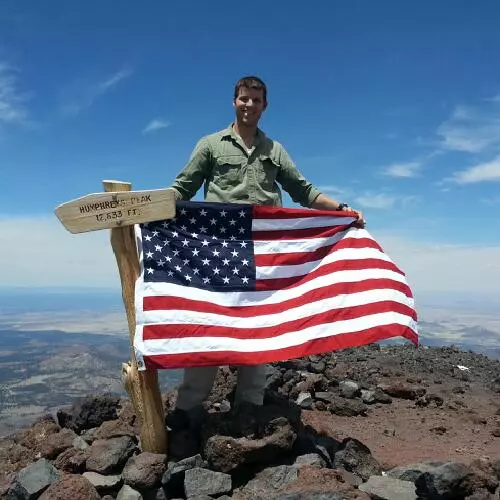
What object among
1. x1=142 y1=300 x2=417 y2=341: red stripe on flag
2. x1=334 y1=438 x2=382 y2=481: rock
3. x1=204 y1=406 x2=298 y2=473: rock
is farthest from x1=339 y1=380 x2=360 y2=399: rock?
x1=204 y1=406 x2=298 y2=473: rock

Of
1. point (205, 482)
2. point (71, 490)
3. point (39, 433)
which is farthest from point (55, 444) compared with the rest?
point (205, 482)

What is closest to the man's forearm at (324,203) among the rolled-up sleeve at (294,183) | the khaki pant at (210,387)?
the rolled-up sleeve at (294,183)

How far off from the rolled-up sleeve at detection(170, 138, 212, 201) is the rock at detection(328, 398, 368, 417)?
5659mm

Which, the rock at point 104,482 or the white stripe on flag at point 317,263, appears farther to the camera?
the white stripe on flag at point 317,263

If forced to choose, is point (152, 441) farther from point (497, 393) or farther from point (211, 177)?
point (497, 393)

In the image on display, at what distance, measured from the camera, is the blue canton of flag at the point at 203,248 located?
21.7 ft

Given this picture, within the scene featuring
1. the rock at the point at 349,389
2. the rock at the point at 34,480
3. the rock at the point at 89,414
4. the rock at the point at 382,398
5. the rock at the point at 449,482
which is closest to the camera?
the rock at the point at 449,482

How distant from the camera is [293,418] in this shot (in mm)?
6836

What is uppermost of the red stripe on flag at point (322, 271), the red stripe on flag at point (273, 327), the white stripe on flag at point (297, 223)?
the white stripe on flag at point (297, 223)

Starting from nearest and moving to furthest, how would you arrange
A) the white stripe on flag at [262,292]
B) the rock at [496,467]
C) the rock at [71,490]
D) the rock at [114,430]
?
the rock at [71,490], the white stripe on flag at [262,292], the rock at [496,467], the rock at [114,430]

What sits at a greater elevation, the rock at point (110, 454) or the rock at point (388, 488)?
the rock at point (110, 454)

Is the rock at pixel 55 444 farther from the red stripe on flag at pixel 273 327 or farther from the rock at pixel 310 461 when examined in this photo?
the rock at pixel 310 461

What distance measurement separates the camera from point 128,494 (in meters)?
6.10

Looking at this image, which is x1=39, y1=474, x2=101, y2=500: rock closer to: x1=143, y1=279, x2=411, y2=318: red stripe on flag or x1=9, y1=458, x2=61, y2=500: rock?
x1=9, y1=458, x2=61, y2=500: rock
